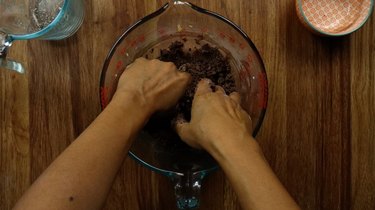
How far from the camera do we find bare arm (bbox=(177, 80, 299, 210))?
0.44 m

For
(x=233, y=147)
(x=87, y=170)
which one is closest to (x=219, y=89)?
(x=233, y=147)

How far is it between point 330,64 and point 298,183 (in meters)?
0.22

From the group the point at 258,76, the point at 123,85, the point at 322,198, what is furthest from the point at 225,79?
the point at 322,198

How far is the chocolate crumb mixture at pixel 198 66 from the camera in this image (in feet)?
1.93

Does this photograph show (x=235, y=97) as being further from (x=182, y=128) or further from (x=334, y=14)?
(x=334, y=14)

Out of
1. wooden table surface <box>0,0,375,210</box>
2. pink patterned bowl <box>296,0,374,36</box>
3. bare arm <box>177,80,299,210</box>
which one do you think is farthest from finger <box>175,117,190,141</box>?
pink patterned bowl <box>296,0,374,36</box>

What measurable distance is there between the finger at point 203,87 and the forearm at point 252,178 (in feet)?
0.34

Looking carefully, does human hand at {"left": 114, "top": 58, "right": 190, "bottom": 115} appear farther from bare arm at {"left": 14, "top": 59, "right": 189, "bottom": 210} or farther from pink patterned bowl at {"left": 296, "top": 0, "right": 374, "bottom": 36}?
pink patterned bowl at {"left": 296, "top": 0, "right": 374, "bottom": 36}

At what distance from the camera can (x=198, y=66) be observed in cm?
60

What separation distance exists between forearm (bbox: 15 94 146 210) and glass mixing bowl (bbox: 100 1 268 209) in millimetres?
86

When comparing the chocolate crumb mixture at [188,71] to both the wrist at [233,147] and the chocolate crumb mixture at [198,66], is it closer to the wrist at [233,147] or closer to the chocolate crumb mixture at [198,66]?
the chocolate crumb mixture at [198,66]

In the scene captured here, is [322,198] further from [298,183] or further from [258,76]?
[258,76]

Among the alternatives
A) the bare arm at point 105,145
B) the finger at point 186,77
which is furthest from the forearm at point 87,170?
the finger at point 186,77

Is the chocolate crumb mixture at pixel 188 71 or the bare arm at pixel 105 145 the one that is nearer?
the bare arm at pixel 105 145
